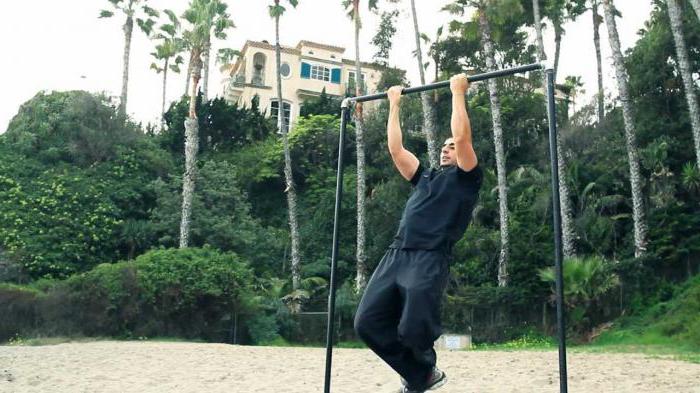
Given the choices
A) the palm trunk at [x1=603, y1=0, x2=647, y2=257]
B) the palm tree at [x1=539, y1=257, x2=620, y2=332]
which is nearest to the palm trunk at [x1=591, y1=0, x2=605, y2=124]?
the palm trunk at [x1=603, y1=0, x2=647, y2=257]

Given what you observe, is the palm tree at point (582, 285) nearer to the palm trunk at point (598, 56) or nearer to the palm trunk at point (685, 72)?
the palm trunk at point (685, 72)

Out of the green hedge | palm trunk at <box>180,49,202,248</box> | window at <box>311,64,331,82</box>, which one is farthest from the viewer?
window at <box>311,64,331,82</box>

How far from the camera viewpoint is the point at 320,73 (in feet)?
119

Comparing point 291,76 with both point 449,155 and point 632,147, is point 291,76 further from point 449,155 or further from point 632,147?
point 449,155

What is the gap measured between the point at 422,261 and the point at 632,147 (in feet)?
52.4

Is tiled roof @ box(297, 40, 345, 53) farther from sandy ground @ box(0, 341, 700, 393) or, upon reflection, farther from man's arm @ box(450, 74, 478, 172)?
man's arm @ box(450, 74, 478, 172)

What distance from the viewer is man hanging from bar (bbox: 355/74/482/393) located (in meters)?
3.81

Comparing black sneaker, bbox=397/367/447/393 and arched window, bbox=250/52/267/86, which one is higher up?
arched window, bbox=250/52/267/86

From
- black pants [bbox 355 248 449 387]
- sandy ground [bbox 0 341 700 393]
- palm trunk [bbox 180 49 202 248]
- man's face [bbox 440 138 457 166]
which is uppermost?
palm trunk [bbox 180 49 202 248]

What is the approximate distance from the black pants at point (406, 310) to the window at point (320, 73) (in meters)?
32.7

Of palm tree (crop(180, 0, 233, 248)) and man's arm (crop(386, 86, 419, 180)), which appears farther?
palm tree (crop(180, 0, 233, 248))

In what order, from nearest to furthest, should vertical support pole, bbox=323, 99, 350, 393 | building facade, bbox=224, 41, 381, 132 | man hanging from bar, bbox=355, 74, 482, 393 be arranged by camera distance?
man hanging from bar, bbox=355, 74, 482, 393 < vertical support pole, bbox=323, 99, 350, 393 < building facade, bbox=224, 41, 381, 132

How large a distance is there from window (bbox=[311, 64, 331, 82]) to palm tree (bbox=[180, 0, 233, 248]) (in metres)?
13.4

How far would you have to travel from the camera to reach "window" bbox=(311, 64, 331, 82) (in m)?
36.0
